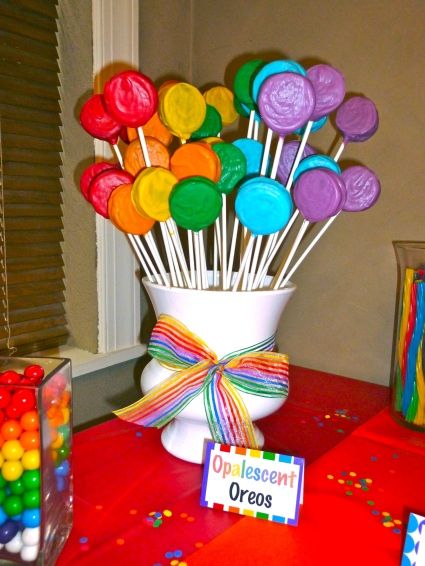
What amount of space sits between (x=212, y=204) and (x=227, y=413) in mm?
251

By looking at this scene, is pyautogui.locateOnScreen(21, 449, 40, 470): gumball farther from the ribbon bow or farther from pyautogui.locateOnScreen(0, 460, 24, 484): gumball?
the ribbon bow

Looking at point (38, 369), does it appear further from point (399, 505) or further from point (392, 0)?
point (392, 0)

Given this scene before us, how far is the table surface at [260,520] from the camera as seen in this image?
1.75ft

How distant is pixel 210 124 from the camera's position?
0.75 metres

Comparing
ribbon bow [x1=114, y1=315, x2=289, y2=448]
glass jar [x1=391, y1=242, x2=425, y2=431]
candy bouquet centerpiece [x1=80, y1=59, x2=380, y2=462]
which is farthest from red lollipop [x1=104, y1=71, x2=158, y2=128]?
glass jar [x1=391, y1=242, x2=425, y2=431]

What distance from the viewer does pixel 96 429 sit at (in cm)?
80

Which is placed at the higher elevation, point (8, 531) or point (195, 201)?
point (195, 201)

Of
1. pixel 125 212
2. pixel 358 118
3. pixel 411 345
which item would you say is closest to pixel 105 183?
pixel 125 212

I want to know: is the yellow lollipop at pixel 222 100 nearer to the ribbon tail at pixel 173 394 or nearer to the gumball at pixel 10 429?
the ribbon tail at pixel 173 394

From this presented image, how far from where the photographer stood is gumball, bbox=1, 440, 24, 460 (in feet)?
1.68

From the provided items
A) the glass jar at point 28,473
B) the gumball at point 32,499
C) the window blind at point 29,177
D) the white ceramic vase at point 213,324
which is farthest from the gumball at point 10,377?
the window blind at point 29,177

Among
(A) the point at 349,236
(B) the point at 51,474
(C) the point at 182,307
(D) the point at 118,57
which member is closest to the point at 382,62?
(A) the point at 349,236

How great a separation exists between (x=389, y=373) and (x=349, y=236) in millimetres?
260

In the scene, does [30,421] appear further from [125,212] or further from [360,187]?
[360,187]
